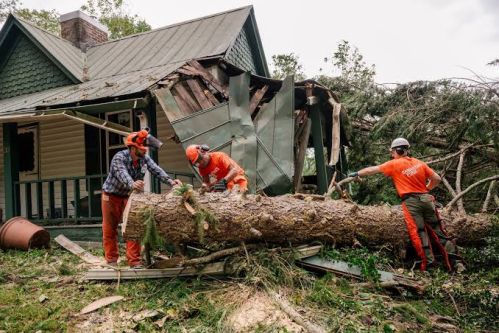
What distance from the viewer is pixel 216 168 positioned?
21.6ft

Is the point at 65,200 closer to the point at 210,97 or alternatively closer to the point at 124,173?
the point at 210,97

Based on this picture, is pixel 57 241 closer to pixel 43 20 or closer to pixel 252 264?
pixel 252 264

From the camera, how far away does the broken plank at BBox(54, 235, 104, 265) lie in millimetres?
6930

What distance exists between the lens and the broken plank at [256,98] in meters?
8.98

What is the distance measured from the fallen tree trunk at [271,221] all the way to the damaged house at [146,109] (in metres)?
2.30

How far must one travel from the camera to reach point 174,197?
5.15 m

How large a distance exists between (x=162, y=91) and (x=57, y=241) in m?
3.37

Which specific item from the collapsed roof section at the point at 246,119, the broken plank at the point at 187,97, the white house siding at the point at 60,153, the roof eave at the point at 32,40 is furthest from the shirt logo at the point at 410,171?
the roof eave at the point at 32,40

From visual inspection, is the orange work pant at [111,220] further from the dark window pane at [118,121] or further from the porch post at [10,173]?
the dark window pane at [118,121]

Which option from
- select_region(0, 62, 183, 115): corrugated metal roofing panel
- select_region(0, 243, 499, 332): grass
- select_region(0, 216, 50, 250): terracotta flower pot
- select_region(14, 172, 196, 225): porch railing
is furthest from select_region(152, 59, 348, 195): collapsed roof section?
select_region(0, 216, 50, 250): terracotta flower pot

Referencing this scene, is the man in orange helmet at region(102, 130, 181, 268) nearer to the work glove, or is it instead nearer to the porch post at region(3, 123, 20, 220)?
the work glove

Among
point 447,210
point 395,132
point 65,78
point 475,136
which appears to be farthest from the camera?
point 65,78

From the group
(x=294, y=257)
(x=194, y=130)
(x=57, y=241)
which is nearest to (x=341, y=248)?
(x=294, y=257)

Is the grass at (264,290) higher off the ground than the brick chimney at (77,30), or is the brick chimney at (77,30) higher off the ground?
the brick chimney at (77,30)
